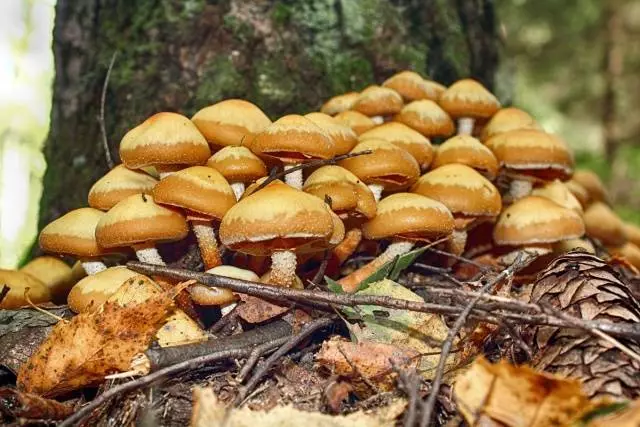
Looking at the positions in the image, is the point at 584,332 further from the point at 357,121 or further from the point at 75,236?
the point at 75,236

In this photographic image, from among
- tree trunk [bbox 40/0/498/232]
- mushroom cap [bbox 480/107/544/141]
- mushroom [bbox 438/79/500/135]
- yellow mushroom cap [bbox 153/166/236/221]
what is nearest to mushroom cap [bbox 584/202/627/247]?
mushroom cap [bbox 480/107/544/141]

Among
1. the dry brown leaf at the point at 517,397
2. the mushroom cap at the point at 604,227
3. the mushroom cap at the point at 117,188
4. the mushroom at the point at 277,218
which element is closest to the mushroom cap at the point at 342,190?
the mushroom at the point at 277,218

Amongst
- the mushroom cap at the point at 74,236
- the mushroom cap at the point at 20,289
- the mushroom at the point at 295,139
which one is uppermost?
the mushroom at the point at 295,139

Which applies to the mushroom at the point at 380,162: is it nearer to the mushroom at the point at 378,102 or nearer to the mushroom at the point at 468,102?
the mushroom at the point at 378,102

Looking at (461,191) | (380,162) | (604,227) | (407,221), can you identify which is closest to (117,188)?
(380,162)

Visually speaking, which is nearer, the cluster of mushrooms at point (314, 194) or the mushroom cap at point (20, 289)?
the cluster of mushrooms at point (314, 194)

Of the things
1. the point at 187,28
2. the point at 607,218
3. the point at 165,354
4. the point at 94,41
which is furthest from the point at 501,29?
the point at 165,354
